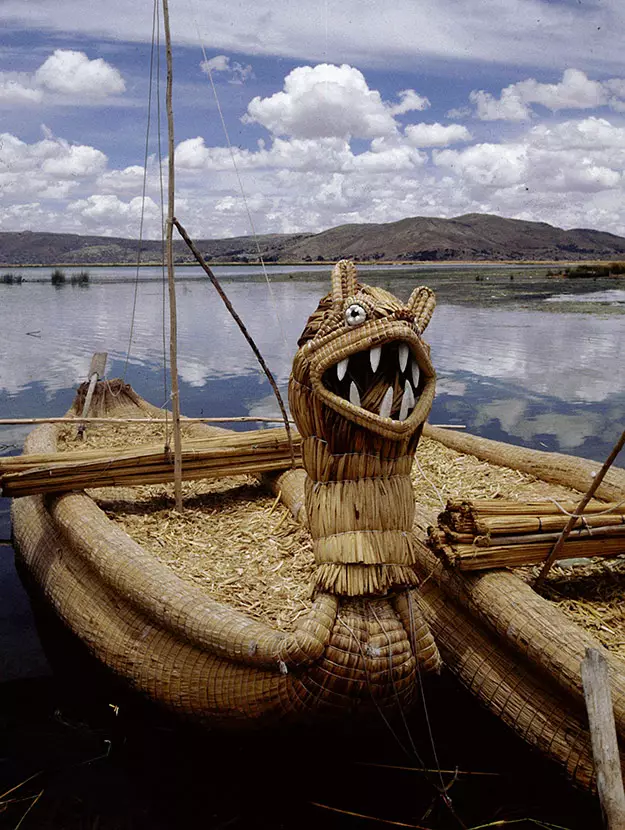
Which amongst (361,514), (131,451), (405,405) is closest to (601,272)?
(131,451)

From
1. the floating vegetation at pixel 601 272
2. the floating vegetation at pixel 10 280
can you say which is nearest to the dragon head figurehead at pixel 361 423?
the floating vegetation at pixel 10 280

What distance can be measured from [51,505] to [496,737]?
4.32 m

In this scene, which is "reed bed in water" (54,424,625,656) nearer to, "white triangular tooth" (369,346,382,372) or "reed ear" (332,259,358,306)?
"white triangular tooth" (369,346,382,372)

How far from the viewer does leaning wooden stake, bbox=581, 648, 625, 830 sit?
3.48 metres

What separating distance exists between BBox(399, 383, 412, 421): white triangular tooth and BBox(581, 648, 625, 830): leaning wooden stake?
1.63 metres

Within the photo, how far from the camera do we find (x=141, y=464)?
668cm

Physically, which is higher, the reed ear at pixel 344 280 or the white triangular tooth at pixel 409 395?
the reed ear at pixel 344 280

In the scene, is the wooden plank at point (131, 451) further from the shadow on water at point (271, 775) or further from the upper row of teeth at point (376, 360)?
the upper row of teeth at point (376, 360)

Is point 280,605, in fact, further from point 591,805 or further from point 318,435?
point 591,805

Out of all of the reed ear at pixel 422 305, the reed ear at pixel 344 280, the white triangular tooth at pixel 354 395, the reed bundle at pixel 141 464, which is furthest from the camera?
the reed bundle at pixel 141 464

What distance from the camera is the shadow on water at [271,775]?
438 centimetres

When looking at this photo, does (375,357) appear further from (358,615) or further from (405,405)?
(358,615)

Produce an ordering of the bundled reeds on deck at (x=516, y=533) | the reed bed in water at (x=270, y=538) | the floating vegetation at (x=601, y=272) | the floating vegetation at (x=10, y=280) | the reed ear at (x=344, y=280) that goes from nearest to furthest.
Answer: the reed ear at (x=344, y=280), the bundled reeds on deck at (x=516, y=533), the reed bed in water at (x=270, y=538), the floating vegetation at (x=10, y=280), the floating vegetation at (x=601, y=272)

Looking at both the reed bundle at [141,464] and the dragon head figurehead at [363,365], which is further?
the reed bundle at [141,464]
